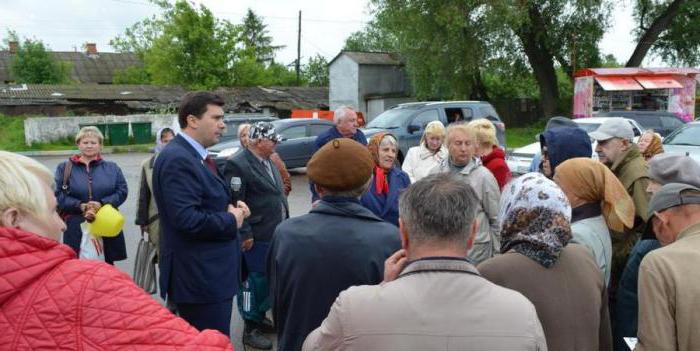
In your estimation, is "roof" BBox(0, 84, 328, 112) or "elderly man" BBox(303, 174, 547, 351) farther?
"roof" BBox(0, 84, 328, 112)

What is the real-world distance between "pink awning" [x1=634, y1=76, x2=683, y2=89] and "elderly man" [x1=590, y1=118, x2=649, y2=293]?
25.1 meters

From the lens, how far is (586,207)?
9.55 ft

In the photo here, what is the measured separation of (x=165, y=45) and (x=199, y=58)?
9.17 ft

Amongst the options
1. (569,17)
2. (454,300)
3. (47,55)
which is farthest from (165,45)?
(454,300)

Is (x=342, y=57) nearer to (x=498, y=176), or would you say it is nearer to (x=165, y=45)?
(x=165, y=45)

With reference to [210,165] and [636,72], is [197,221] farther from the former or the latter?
[636,72]

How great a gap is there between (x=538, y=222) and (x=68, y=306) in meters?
1.61

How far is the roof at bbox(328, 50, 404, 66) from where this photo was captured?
37.9 metres

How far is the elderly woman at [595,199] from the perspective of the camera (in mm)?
2879

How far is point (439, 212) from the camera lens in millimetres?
1782

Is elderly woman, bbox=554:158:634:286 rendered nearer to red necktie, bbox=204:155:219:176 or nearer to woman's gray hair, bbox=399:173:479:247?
woman's gray hair, bbox=399:173:479:247

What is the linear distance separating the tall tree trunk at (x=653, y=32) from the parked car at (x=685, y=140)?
2222 centimetres

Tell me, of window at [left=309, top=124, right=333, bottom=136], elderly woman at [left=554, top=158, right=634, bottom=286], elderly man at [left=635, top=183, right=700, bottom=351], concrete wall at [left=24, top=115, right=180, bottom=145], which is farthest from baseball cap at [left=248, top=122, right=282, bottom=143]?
concrete wall at [left=24, top=115, right=180, bottom=145]

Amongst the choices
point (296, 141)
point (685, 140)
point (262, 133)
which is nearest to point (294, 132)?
point (296, 141)
